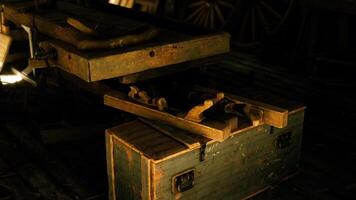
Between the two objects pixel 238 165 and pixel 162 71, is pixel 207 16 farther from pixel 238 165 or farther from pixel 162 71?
pixel 238 165

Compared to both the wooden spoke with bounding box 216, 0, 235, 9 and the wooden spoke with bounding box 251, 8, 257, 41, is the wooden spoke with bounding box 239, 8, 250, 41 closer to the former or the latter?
the wooden spoke with bounding box 251, 8, 257, 41

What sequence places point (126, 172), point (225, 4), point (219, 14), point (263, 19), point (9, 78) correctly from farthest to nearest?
point (219, 14) < point (225, 4) < point (263, 19) < point (9, 78) < point (126, 172)

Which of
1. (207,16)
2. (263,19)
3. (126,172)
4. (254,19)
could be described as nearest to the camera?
(126,172)

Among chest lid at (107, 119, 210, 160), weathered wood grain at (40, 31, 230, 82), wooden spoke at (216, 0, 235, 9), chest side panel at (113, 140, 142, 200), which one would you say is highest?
weathered wood grain at (40, 31, 230, 82)

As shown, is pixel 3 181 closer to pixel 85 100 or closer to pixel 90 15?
pixel 85 100

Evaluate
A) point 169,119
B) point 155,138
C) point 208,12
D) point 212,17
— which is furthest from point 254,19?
point 155,138

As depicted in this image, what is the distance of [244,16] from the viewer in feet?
29.0

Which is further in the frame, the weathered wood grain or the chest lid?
the weathered wood grain

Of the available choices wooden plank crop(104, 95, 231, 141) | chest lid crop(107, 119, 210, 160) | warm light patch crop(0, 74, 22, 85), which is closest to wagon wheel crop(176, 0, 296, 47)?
warm light patch crop(0, 74, 22, 85)

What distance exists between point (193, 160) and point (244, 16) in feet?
19.8

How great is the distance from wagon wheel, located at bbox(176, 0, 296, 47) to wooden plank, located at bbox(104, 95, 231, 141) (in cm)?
478

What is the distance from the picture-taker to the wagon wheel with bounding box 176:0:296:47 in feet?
27.6

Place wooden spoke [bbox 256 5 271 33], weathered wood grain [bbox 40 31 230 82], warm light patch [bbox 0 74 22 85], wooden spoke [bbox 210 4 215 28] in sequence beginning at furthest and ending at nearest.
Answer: wooden spoke [bbox 210 4 215 28], wooden spoke [bbox 256 5 271 33], warm light patch [bbox 0 74 22 85], weathered wood grain [bbox 40 31 230 82]

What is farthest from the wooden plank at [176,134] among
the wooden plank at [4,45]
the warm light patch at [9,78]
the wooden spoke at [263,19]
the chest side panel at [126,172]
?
the wooden spoke at [263,19]
